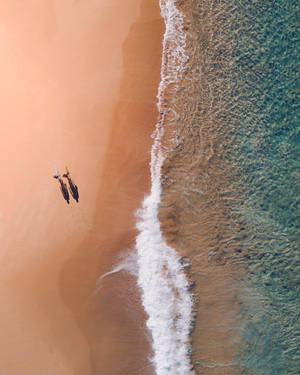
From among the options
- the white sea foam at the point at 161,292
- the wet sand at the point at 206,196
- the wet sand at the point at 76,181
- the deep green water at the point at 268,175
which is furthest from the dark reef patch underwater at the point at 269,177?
the wet sand at the point at 76,181

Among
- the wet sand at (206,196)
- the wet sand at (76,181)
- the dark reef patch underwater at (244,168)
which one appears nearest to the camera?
the wet sand at (76,181)

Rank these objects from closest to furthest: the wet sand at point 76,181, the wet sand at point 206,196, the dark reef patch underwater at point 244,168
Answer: the wet sand at point 76,181, the wet sand at point 206,196, the dark reef patch underwater at point 244,168

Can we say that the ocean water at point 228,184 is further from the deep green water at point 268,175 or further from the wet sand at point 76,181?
the wet sand at point 76,181

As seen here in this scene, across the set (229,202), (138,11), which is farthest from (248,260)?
(138,11)

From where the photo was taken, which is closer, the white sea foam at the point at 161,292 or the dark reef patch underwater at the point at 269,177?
the white sea foam at the point at 161,292

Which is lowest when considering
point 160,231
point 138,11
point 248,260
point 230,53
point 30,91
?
point 248,260

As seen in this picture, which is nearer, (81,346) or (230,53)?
(81,346)

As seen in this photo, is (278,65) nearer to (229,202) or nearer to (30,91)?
(229,202)
